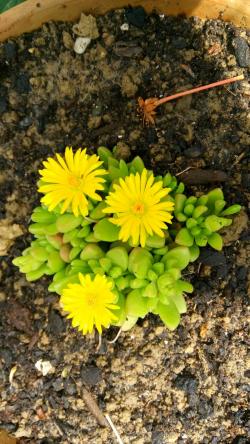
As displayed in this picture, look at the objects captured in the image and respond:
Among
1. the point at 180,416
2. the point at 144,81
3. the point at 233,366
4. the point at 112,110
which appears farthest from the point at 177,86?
the point at 180,416

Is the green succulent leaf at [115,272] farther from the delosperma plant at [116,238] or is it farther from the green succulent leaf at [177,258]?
the green succulent leaf at [177,258]

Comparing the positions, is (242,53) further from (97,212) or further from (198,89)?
(97,212)

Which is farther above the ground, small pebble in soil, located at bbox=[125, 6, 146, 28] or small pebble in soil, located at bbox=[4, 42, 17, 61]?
small pebble in soil, located at bbox=[4, 42, 17, 61]

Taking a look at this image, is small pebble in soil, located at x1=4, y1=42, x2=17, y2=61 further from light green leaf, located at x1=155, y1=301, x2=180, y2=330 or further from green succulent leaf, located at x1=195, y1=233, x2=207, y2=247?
light green leaf, located at x1=155, y1=301, x2=180, y2=330

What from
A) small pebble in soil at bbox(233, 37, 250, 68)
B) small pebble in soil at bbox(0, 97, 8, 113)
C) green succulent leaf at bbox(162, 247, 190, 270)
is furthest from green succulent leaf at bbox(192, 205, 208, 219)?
small pebble in soil at bbox(0, 97, 8, 113)

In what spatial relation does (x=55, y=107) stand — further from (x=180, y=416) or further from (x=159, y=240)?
(x=180, y=416)

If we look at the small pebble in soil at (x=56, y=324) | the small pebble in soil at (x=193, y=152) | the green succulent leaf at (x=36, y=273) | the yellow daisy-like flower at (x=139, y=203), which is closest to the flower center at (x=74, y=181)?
the yellow daisy-like flower at (x=139, y=203)
